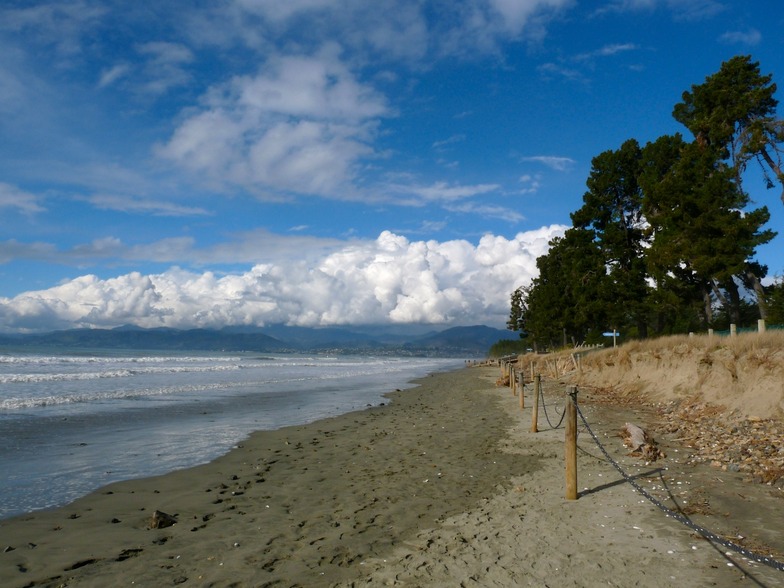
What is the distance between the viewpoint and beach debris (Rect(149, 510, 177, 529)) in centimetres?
701

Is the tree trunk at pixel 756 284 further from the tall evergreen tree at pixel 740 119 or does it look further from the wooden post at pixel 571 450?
the wooden post at pixel 571 450

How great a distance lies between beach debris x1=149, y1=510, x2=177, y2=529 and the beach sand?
111mm

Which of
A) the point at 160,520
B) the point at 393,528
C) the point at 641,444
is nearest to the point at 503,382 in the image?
the point at 641,444

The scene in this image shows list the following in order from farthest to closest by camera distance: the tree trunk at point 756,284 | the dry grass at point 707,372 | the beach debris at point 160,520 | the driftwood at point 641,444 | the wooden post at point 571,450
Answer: the tree trunk at point 756,284
the dry grass at point 707,372
the driftwood at point 641,444
the wooden post at point 571,450
the beach debris at point 160,520

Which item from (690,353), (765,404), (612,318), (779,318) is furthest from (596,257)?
(765,404)

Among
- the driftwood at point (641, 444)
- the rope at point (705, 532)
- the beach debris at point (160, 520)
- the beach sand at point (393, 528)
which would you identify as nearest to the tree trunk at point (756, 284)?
the driftwood at point (641, 444)

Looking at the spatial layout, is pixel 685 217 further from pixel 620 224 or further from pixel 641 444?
pixel 641 444

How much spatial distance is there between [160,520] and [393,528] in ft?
10.9

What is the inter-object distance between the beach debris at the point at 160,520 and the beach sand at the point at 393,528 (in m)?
0.11

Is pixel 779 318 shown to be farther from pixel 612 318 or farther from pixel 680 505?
pixel 680 505

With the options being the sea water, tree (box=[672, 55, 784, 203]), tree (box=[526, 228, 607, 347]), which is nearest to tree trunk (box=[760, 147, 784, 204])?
tree (box=[672, 55, 784, 203])

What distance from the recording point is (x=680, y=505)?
711cm

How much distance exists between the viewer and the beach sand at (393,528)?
5.39m

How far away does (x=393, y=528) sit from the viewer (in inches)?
269
